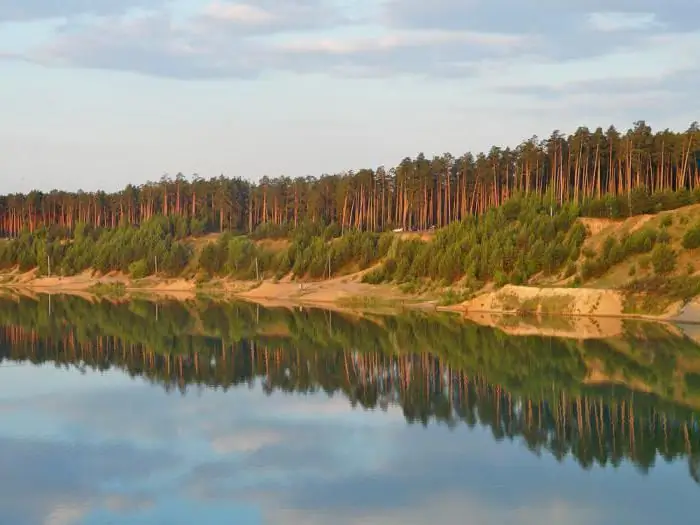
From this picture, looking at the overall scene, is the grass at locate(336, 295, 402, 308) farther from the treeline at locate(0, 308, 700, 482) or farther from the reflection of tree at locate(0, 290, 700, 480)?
the treeline at locate(0, 308, 700, 482)

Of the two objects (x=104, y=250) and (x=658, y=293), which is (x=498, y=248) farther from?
(x=104, y=250)

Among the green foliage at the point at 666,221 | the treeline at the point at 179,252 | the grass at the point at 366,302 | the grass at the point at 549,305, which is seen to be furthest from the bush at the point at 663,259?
the treeline at the point at 179,252

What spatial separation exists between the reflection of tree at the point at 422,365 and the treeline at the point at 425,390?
6 centimetres

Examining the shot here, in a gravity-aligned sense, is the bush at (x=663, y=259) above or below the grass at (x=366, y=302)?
above

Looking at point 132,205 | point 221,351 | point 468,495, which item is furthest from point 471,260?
point 132,205

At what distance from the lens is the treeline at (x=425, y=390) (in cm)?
2905

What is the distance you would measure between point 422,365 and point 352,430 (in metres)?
15.4

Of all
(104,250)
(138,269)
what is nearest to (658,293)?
(138,269)

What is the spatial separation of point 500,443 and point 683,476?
588 cm

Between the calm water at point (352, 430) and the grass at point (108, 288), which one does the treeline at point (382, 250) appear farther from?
the calm water at point (352, 430)

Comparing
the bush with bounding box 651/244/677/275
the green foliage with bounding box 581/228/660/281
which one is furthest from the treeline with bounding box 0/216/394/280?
the bush with bounding box 651/244/677/275

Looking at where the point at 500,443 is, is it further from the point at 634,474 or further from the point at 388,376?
the point at 388,376

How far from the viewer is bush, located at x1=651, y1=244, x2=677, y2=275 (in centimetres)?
6462

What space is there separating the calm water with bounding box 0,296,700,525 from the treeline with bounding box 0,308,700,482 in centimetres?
13
